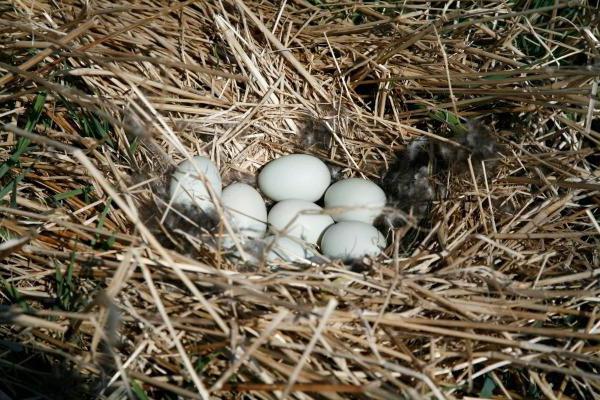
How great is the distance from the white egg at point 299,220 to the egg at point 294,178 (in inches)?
2.2

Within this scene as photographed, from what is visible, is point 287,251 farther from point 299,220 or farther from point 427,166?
point 427,166

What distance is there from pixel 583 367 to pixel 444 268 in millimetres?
418

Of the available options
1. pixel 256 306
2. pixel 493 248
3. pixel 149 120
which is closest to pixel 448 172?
pixel 493 248

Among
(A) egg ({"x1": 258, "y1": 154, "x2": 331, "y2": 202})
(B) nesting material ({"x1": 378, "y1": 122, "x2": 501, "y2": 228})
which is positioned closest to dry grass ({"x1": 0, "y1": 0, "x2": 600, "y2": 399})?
(B) nesting material ({"x1": 378, "y1": 122, "x2": 501, "y2": 228})

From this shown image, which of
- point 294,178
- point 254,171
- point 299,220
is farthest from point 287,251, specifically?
point 254,171

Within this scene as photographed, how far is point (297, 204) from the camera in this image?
6.01 feet

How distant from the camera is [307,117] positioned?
206 centimetres

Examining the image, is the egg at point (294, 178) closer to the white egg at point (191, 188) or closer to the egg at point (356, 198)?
the egg at point (356, 198)

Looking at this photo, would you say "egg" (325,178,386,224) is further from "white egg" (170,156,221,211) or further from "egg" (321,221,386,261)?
"white egg" (170,156,221,211)

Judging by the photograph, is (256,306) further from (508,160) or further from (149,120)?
(508,160)

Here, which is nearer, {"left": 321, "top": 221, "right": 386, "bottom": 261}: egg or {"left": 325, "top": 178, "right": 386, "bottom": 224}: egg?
{"left": 321, "top": 221, "right": 386, "bottom": 261}: egg

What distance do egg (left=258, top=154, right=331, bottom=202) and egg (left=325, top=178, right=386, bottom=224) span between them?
54 millimetres

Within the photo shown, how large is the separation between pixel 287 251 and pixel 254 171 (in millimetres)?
506

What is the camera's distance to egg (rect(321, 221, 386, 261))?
1.70 metres
